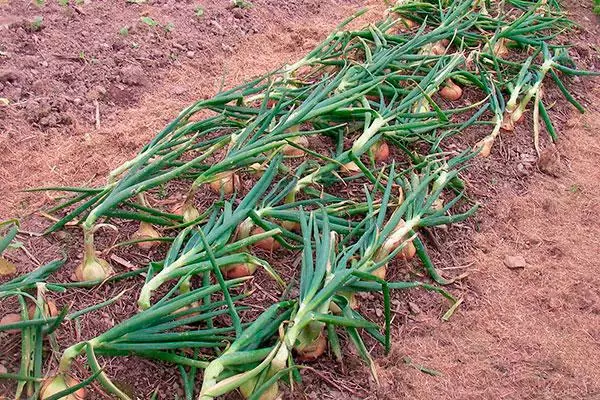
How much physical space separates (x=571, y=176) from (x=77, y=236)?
2.09 m

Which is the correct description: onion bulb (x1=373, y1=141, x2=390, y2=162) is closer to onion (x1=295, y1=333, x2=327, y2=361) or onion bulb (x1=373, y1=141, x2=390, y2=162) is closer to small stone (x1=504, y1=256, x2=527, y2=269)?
small stone (x1=504, y1=256, x2=527, y2=269)

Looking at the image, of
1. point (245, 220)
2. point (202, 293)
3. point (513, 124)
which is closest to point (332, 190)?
point (245, 220)

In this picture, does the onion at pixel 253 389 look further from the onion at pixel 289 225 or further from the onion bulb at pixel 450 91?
the onion bulb at pixel 450 91

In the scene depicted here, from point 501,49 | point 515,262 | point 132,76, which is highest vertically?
point 132,76

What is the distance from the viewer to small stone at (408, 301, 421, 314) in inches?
84.0

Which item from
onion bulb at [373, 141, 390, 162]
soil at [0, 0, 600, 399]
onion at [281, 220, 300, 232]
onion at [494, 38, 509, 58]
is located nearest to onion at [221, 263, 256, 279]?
soil at [0, 0, 600, 399]

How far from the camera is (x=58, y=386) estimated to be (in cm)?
154

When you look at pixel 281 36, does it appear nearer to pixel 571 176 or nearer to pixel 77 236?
pixel 571 176

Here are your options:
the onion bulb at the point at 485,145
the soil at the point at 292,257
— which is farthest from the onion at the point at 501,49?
the onion bulb at the point at 485,145

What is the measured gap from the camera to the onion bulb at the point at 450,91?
304 centimetres

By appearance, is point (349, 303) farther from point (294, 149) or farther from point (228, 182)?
point (294, 149)

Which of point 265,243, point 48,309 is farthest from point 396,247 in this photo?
point 48,309

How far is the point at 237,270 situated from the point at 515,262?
3.54ft

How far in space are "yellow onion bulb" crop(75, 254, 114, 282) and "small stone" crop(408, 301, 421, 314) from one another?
0.95 metres
